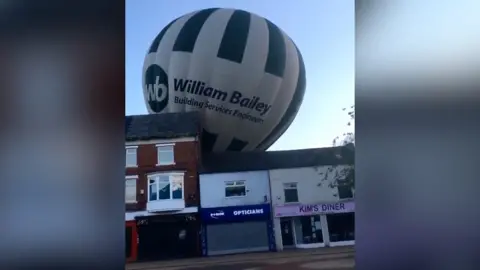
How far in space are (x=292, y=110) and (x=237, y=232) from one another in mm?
799

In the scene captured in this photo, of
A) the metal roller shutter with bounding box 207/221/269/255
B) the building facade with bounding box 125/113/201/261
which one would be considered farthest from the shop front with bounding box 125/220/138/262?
the metal roller shutter with bounding box 207/221/269/255

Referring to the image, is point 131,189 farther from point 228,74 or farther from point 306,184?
point 228,74

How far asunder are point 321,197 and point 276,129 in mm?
559

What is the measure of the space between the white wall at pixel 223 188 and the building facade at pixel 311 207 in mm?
46

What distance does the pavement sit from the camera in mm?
1188

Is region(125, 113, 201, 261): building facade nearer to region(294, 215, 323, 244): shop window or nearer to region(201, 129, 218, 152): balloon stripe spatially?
region(201, 129, 218, 152): balloon stripe

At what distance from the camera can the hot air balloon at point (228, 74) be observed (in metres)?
2.16

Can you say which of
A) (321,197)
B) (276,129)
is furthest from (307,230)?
(276,129)

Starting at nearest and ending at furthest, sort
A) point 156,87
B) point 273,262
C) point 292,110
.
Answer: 1. point 273,262
2. point 292,110
3. point 156,87

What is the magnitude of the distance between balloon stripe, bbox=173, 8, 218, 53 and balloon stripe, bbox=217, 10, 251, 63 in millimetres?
152

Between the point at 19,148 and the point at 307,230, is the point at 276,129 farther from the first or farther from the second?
the point at 19,148

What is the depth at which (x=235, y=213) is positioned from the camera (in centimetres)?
165

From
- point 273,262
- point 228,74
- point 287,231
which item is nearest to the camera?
point 273,262

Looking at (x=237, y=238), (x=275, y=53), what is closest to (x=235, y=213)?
(x=237, y=238)
